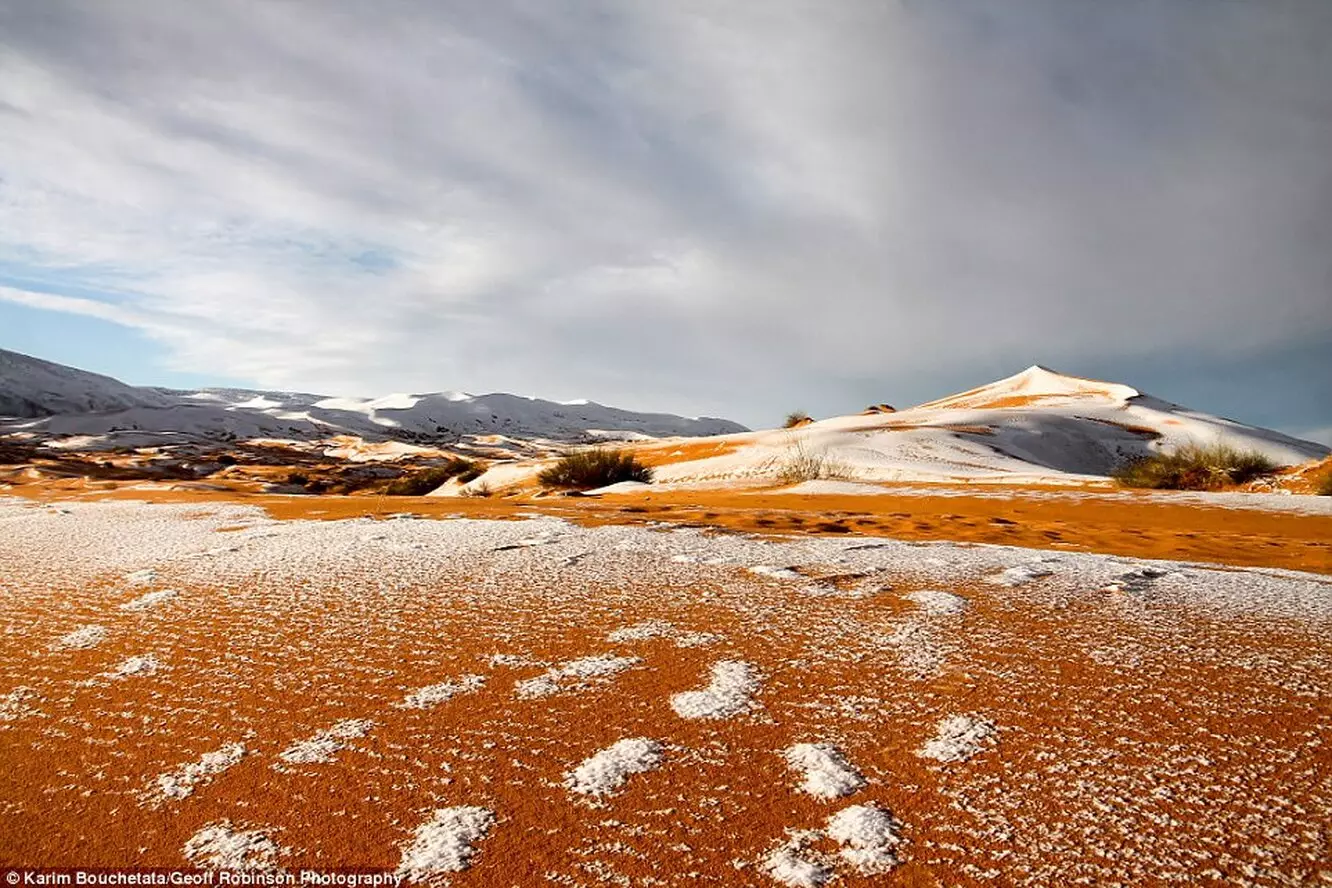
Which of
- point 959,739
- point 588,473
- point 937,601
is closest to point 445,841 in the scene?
point 959,739

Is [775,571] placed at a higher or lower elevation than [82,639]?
higher

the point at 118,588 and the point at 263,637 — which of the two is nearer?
the point at 263,637

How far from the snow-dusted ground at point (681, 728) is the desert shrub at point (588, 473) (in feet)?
52.8

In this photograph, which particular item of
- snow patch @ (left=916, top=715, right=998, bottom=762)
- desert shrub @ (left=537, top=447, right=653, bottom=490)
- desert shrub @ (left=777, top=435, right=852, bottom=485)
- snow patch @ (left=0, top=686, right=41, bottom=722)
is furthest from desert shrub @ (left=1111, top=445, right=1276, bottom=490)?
snow patch @ (left=0, top=686, right=41, bottom=722)

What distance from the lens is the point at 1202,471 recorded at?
19219 millimetres

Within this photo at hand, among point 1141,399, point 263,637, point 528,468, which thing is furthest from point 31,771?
point 1141,399

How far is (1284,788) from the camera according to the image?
2053mm

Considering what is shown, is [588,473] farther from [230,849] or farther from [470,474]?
[230,849]

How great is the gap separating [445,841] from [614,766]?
0.57m

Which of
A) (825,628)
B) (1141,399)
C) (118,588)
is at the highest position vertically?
(1141,399)

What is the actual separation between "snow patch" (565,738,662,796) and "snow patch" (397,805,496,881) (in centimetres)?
29

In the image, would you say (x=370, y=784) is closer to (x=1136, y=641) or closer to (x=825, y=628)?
(x=825, y=628)

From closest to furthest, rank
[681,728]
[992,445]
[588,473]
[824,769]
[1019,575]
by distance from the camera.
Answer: [824,769] → [681,728] → [1019,575] → [588,473] → [992,445]

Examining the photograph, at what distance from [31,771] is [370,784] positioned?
116 cm
